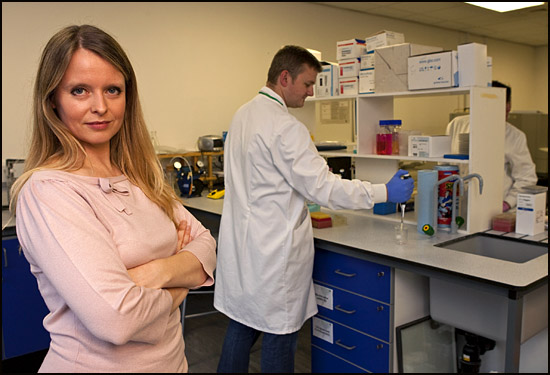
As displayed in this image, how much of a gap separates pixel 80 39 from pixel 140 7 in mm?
2977

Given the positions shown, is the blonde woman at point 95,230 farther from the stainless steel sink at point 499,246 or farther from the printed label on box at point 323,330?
the stainless steel sink at point 499,246

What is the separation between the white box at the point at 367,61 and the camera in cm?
269

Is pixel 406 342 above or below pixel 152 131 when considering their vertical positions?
below

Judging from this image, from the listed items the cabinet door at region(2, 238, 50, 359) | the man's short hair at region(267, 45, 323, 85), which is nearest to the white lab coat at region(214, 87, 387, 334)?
the man's short hair at region(267, 45, 323, 85)

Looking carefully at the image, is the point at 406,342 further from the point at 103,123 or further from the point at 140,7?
the point at 140,7

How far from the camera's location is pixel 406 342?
2.07m

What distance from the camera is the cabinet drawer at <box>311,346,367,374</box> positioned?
222 cm

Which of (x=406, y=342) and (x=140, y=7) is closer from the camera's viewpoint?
(x=406, y=342)

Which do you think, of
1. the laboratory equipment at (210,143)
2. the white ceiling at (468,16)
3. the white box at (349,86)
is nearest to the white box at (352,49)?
A: the white box at (349,86)

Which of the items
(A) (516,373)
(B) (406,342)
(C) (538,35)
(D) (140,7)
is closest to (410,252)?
(B) (406,342)

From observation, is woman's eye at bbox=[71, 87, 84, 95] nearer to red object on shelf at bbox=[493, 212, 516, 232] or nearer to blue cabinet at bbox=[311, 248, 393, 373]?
blue cabinet at bbox=[311, 248, 393, 373]

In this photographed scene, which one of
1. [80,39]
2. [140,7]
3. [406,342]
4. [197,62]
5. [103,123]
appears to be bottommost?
[406,342]

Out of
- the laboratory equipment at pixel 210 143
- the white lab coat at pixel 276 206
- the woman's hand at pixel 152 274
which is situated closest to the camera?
the woman's hand at pixel 152 274

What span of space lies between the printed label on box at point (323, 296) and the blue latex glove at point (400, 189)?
529 mm
